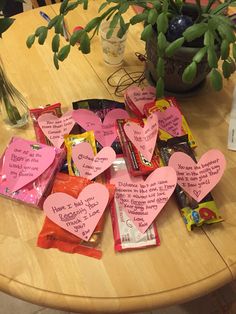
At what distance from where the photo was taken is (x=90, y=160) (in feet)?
2.59

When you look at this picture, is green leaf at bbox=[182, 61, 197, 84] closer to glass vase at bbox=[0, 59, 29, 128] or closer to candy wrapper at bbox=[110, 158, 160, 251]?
candy wrapper at bbox=[110, 158, 160, 251]

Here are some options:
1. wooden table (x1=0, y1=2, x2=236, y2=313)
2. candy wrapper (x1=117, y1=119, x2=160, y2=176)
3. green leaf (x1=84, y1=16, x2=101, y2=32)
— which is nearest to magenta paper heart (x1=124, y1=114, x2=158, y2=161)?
candy wrapper (x1=117, y1=119, x2=160, y2=176)

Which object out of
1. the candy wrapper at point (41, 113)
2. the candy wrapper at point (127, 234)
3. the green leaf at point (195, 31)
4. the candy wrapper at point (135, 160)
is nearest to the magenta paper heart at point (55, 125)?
the candy wrapper at point (41, 113)

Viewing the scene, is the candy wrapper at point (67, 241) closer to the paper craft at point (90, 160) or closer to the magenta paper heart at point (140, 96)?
the paper craft at point (90, 160)

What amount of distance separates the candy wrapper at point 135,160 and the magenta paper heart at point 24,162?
0.17 meters

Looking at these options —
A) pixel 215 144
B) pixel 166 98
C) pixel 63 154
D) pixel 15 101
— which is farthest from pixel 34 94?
pixel 215 144

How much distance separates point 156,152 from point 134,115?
0.17m

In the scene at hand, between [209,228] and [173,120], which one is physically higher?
[173,120]

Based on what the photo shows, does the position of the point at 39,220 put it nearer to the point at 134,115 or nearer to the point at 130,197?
the point at 130,197

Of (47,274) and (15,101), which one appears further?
(15,101)

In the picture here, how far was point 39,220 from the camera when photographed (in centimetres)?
73

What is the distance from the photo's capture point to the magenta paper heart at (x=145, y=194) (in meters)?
0.72

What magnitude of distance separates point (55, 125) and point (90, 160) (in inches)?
6.0

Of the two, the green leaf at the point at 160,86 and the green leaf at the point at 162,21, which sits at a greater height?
the green leaf at the point at 162,21
